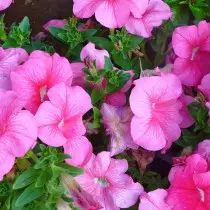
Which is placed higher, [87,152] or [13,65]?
[13,65]

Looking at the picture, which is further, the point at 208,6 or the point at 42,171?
the point at 208,6

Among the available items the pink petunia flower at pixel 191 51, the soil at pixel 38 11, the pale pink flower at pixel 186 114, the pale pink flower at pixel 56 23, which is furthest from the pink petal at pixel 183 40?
the soil at pixel 38 11

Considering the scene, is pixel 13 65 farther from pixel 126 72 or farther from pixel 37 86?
pixel 126 72

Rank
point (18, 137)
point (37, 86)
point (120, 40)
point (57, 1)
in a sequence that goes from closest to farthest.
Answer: point (18, 137), point (37, 86), point (120, 40), point (57, 1)

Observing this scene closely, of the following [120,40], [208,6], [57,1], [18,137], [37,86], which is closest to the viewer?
[18,137]

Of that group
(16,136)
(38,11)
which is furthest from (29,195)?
(38,11)

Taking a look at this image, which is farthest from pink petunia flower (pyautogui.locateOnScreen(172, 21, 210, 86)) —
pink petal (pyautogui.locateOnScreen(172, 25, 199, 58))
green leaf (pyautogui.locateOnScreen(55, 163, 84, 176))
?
green leaf (pyautogui.locateOnScreen(55, 163, 84, 176))

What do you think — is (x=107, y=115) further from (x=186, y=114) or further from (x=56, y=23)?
(x=56, y=23)

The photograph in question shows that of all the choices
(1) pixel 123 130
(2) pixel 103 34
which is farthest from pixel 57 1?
(1) pixel 123 130
